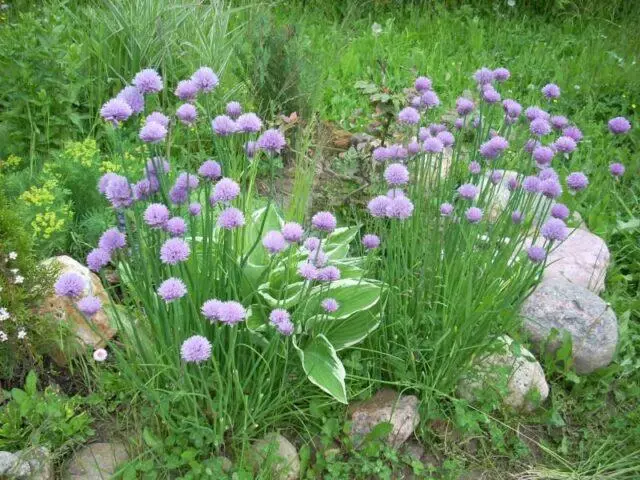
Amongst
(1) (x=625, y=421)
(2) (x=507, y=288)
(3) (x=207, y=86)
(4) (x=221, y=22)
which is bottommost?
(1) (x=625, y=421)

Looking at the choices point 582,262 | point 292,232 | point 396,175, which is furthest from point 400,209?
point 582,262

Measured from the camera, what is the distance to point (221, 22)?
4.44 m

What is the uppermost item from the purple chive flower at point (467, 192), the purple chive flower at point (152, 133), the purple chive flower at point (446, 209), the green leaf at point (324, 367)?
the purple chive flower at point (152, 133)

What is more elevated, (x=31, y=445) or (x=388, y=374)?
(x=31, y=445)

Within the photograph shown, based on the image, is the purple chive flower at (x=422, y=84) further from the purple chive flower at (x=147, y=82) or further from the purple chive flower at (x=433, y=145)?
the purple chive flower at (x=147, y=82)

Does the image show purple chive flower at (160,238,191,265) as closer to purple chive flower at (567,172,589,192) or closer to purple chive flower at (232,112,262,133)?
purple chive flower at (232,112,262,133)

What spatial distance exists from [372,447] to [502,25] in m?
5.34

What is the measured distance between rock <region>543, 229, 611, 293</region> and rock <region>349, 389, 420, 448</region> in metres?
1.09

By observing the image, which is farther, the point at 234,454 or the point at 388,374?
A: the point at 388,374

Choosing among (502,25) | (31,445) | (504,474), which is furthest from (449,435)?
(502,25)

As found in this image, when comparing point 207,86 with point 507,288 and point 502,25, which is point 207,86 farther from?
point 502,25

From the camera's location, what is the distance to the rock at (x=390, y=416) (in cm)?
237

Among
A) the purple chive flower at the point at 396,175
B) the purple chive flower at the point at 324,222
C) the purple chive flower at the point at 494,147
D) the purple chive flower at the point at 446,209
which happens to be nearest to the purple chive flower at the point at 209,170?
the purple chive flower at the point at 324,222

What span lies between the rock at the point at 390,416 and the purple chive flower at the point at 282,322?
58cm
